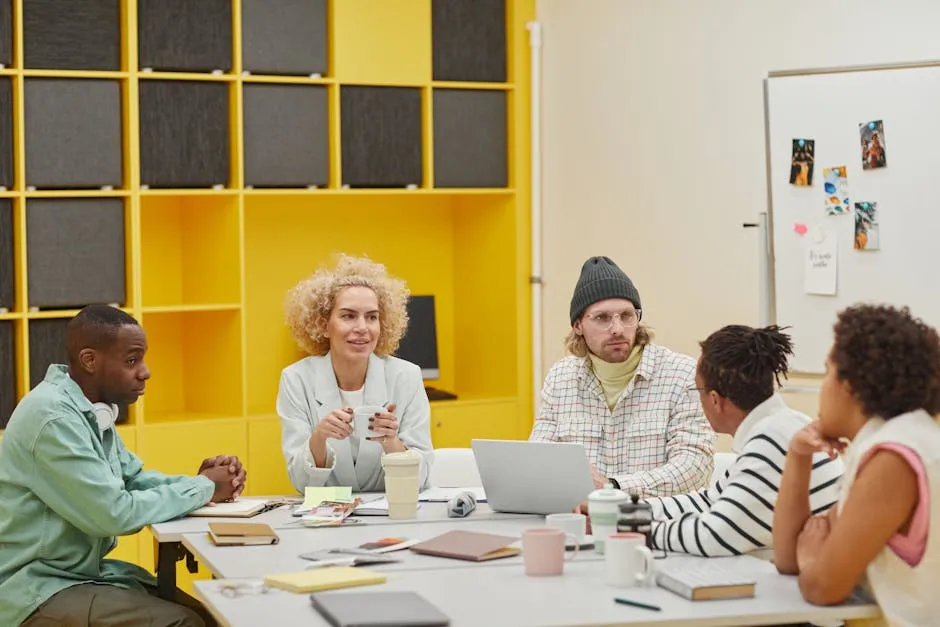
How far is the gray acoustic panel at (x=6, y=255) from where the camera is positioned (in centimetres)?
491

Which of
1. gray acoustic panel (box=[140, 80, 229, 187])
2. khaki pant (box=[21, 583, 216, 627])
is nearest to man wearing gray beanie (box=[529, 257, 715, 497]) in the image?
khaki pant (box=[21, 583, 216, 627])

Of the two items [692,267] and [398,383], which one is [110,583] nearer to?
[398,383]

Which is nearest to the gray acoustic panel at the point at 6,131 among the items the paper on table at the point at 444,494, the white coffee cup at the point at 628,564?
the paper on table at the point at 444,494

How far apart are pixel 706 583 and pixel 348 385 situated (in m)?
1.89

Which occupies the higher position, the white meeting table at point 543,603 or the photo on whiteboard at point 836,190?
the photo on whiteboard at point 836,190

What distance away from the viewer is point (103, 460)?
10.7ft

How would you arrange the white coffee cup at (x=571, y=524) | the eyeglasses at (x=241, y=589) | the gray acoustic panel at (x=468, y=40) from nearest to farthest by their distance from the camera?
1. the eyeglasses at (x=241, y=589)
2. the white coffee cup at (x=571, y=524)
3. the gray acoustic panel at (x=468, y=40)

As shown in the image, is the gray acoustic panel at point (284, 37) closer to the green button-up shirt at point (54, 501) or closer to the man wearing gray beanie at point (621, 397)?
the man wearing gray beanie at point (621, 397)

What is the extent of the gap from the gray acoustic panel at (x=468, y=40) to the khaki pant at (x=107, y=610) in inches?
119

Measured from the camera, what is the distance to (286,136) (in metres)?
5.38

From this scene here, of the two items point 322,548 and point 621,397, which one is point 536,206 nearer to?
point 621,397

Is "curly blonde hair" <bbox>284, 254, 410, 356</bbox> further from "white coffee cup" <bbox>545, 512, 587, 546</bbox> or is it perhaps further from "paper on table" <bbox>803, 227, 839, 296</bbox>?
"white coffee cup" <bbox>545, 512, 587, 546</bbox>

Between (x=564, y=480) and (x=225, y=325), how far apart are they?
2.48 meters

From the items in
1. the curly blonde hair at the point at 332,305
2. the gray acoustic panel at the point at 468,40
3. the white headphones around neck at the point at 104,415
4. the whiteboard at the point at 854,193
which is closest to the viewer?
the white headphones around neck at the point at 104,415
